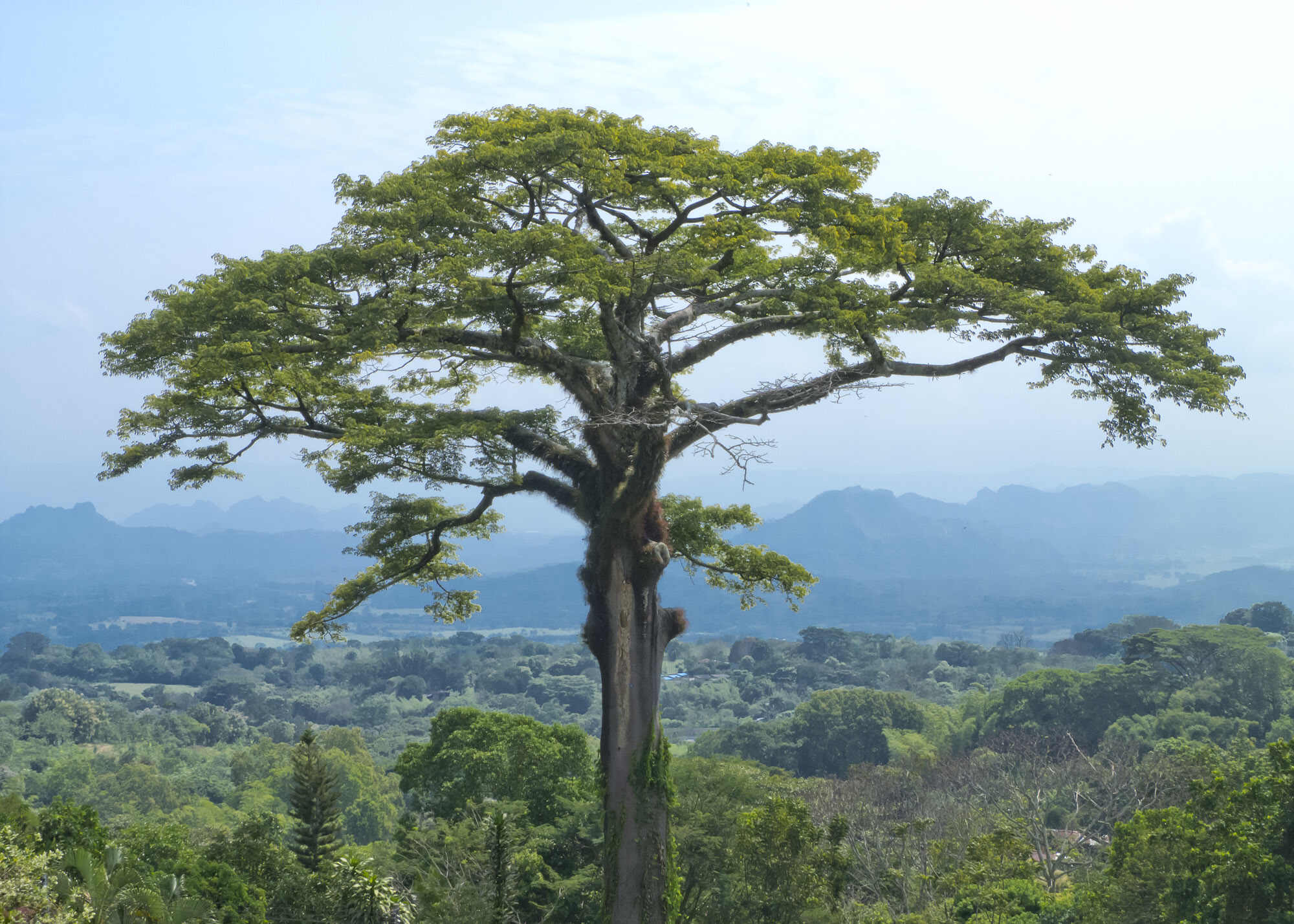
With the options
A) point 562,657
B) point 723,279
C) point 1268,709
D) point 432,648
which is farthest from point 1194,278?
point 432,648

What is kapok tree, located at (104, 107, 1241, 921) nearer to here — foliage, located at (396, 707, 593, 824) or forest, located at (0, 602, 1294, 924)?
forest, located at (0, 602, 1294, 924)

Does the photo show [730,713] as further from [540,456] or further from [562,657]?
[540,456]

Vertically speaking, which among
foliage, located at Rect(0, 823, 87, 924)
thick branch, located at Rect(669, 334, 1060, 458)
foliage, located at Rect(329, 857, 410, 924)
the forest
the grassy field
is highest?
thick branch, located at Rect(669, 334, 1060, 458)

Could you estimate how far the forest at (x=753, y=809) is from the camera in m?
11.5

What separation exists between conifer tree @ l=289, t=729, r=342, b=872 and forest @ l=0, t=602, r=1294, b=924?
0.17ft

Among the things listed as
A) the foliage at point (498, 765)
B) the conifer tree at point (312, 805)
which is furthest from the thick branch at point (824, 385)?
the foliage at point (498, 765)

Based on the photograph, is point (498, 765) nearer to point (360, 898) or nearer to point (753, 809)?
point (753, 809)

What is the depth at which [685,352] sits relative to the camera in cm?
1341

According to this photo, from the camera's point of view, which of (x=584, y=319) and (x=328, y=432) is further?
(x=584, y=319)

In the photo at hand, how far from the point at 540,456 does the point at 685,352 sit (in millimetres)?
2197

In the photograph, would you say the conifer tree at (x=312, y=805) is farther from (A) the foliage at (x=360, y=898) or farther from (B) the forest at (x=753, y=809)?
(A) the foliage at (x=360, y=898)

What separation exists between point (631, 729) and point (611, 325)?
4.48 meters

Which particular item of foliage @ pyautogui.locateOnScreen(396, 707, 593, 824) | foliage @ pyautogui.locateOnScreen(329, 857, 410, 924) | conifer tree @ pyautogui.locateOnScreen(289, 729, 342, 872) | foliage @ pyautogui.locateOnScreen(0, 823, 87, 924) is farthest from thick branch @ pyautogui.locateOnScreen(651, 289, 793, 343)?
foliage @ pyautogui.locateOnScreen(396, 707, 593, 824)

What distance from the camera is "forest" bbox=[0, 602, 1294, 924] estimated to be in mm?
Result: 11508
